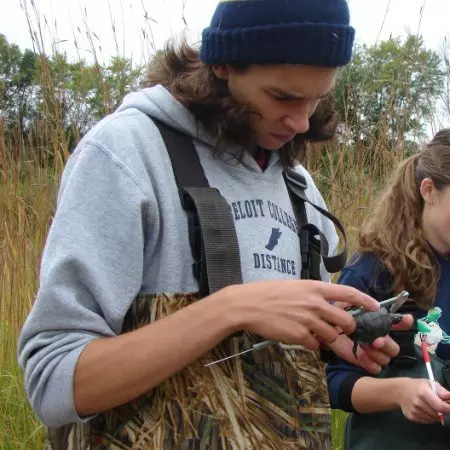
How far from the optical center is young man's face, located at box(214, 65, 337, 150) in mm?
1433

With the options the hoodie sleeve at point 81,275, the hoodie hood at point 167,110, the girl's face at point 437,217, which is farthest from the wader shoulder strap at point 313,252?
the girl's face at point 437,217

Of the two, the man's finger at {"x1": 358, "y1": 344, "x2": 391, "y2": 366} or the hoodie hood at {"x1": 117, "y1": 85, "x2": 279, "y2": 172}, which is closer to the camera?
the hoodie hood at {"x1": 117, "y1": 85, "x2": 279, "y2": 172}

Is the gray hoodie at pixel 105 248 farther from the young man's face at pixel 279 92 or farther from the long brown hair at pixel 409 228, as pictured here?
the long brown hair at pixel 409 228

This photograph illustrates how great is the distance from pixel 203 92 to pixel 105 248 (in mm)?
415

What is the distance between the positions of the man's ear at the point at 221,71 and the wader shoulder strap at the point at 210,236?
10.1 inches

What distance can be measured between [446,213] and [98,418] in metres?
1.48

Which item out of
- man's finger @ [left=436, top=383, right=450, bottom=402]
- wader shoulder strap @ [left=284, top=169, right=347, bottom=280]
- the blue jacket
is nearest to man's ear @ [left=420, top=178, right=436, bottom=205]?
the blue jacket

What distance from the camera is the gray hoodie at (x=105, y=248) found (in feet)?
3.84

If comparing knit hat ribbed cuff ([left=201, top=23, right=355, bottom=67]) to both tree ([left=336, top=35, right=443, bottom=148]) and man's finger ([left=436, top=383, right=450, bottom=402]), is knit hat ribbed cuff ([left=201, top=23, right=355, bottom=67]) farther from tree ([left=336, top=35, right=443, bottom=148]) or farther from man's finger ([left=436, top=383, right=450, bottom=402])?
tree ([left=336, top=35, right=443, bottom=148])

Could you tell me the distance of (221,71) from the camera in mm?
1483

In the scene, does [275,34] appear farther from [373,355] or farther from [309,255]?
[373,355]

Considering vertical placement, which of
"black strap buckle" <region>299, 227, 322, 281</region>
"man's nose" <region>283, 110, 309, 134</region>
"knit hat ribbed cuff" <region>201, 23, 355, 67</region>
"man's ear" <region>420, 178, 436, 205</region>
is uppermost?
"knit hat ribbed cuff" <region>201, 23, 355, 67</region>

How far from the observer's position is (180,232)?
1.29 m

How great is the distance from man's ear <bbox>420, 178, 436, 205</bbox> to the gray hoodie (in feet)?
3.97
